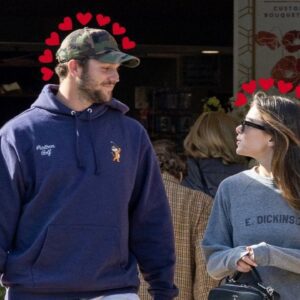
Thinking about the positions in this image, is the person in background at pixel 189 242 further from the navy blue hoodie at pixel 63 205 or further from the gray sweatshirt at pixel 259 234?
the navy blue hoodie at pixel 63 205

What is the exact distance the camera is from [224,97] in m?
10.1

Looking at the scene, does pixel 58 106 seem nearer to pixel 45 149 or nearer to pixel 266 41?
pixel 45 149

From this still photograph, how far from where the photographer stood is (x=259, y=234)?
3.38 metres

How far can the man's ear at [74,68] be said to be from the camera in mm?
3160

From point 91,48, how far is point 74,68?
9 cm

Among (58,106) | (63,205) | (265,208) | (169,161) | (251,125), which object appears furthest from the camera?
(169,161)

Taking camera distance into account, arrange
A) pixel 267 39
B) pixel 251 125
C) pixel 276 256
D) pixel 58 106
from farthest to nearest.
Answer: pixel 267 39
pixel 251 125
pixel 276 256
pixel 58 106

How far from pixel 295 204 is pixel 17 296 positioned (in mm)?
1082

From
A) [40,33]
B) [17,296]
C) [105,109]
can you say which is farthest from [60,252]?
[40,33]

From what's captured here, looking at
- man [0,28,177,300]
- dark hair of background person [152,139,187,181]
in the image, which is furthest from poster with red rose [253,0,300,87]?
man [0,28,177,300]

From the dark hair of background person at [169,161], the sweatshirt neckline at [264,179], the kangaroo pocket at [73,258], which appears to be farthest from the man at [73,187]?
the dark hair of background person at [169,161]

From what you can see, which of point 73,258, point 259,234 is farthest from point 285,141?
point 73,258

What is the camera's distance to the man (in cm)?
300

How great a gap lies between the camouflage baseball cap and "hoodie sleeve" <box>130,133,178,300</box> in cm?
32
